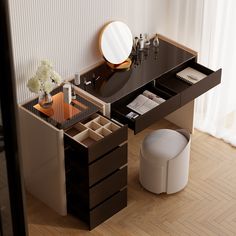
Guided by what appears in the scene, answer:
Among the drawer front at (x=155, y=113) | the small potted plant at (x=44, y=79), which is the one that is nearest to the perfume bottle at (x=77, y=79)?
the small potted plant at (x=44, y=79)

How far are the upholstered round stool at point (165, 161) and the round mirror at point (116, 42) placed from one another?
1.83 feet

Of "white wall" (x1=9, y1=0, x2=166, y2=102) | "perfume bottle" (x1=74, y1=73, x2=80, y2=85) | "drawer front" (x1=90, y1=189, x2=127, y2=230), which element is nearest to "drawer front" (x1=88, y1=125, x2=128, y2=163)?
"drawer front" (x1=90, y1=189, x2=127, y2=230)

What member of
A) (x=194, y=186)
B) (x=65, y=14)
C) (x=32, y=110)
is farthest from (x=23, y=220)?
(x=194, y=186)

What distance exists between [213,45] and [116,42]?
706mm

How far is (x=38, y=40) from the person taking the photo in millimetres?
3754

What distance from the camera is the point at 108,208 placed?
3908 mm

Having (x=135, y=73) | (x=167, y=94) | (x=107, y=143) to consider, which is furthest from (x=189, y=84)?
(x=107, y=143)

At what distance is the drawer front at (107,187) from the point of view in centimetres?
375

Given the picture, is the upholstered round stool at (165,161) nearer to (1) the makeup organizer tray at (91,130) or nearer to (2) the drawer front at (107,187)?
(2) the drawer front at (107,187)

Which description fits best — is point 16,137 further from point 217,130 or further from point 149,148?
point 217,130

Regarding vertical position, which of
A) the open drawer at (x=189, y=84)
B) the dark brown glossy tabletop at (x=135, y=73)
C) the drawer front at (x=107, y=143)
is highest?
the dark brown glossy tabletop at (x=135, y=73)

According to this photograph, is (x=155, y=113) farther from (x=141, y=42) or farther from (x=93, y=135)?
(x=141, y=42)

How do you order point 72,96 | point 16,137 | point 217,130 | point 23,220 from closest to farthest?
point 16,137 → point 23,220 → point 72,96 → point 217,130

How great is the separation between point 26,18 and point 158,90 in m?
1.02
